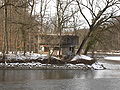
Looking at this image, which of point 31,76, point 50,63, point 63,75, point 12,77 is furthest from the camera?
point 50,63

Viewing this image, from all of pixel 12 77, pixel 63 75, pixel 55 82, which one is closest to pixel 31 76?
pixel 12 77

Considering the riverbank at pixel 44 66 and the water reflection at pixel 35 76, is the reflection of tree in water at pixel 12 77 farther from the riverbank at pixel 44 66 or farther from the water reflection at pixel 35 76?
the riverbank at pixel 44 66

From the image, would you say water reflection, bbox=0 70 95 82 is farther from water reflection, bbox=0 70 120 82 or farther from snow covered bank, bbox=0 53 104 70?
snow covered bank, bbox=0 53 104 70

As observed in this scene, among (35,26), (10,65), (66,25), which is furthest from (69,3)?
(10,65)

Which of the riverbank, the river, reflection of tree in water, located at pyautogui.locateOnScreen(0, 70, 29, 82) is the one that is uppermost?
the riverbank

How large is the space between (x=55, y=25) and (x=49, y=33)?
295cm

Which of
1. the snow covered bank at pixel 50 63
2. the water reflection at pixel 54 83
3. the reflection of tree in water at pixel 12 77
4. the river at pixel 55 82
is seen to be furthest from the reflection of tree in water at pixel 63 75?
the snow covered bank at pixel 50 63

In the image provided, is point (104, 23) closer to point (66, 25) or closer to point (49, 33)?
point (66, 25)

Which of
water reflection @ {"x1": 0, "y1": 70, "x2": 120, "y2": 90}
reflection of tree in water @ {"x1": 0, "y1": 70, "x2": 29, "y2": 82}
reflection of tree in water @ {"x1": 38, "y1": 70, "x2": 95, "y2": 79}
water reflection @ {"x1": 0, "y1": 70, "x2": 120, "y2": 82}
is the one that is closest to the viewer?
water reflection @ {"x1": 0, "y1": 70, "x2": 120, "y2": 90}

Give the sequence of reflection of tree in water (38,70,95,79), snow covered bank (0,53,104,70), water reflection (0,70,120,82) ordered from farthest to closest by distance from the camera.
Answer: snow covered bank (0,53,104,70) < reflection of tree in water (38,70,95,79) < water reflection (0,70,120,82)

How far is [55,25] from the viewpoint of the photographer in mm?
41750

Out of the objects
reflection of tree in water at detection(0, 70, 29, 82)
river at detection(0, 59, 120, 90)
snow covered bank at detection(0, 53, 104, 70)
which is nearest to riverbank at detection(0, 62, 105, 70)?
A: snow covered bank at detection(0, 53, 104, 70)

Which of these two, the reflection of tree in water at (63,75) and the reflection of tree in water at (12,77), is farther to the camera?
the reflection of tree in water at (63,75)

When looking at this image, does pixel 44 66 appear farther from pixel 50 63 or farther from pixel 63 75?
pixel 63 75
